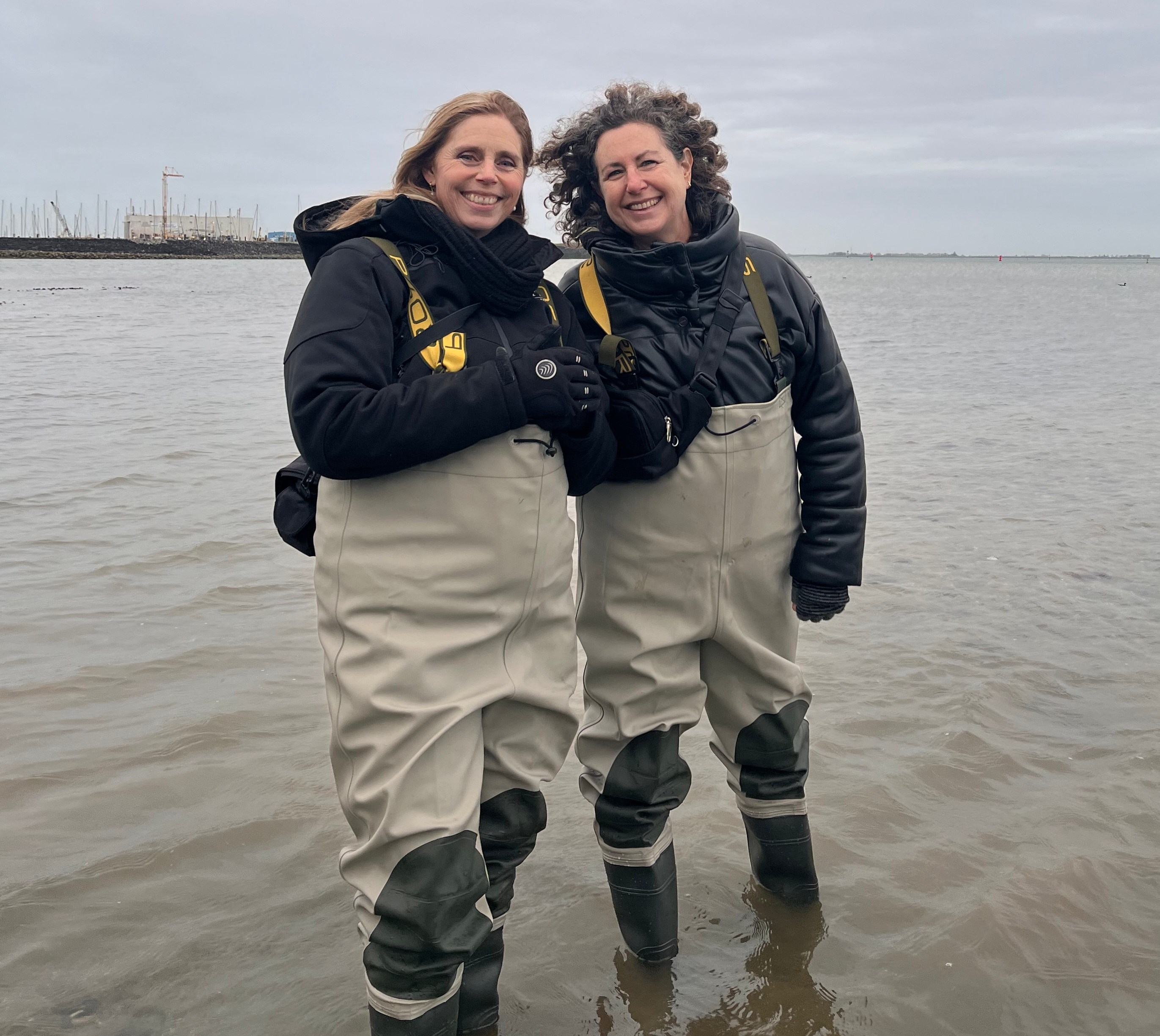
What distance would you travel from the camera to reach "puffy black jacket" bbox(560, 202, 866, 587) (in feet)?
9.16

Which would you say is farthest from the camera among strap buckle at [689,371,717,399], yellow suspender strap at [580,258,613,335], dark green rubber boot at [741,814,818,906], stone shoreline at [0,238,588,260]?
stone shoreline at [0,238,588,260]

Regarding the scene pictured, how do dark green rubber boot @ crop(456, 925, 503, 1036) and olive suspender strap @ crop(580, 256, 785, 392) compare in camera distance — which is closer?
dark green rubber boot @ crop(456, 925, 503, 1036)

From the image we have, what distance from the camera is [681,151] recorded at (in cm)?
295

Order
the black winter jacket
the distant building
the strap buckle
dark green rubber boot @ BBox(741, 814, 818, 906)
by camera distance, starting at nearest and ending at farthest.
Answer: the black winter jacket → the strap buckle → dark green rubber boot @ BBox(741, 814, 818, 906) → the distant building

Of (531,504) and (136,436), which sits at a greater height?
(531,504)

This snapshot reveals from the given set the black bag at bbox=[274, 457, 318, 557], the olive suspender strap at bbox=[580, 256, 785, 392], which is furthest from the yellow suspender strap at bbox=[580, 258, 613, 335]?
the black bag at bbox=[274, 457, 318, 557]

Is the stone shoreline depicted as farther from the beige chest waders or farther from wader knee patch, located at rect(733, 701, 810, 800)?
wader knee patch, located at rect(733, 701, 810, 800)

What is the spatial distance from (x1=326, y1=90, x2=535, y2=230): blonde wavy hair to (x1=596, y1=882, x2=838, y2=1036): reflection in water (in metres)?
2.07

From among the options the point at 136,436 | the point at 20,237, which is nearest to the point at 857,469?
the point at 136,436

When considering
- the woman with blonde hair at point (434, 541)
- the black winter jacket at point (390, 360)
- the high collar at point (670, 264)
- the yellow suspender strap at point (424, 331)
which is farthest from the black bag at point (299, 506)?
the high collar at point (670, 264)

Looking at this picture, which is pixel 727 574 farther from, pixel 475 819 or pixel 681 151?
pixel 681 151

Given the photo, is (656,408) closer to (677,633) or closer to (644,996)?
(677,633)

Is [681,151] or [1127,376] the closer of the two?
[681,151]

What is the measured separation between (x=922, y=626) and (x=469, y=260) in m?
3.90
